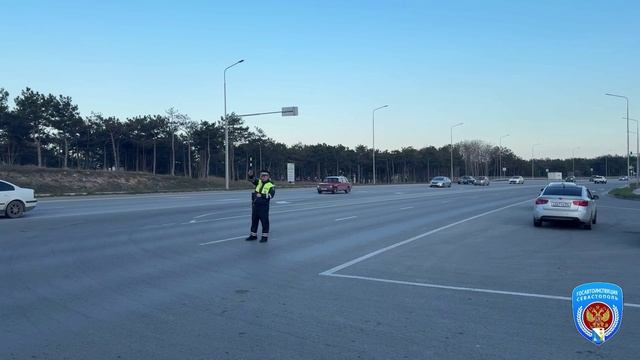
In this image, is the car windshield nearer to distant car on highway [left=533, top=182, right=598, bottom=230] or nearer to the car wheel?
distant car on highway [left=533, top=182, right=598, bottom=230]

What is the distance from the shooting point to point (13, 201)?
2042 cm

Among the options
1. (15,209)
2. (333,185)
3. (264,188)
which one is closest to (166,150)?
(333,185)

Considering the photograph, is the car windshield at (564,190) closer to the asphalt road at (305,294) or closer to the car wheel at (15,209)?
the asphalt road at (305,294)

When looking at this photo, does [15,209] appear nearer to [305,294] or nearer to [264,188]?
[264,188]

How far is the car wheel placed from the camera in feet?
66.7

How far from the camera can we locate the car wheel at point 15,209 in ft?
66.7

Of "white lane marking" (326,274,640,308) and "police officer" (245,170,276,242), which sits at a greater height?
"police officer" (245,170,276,242)

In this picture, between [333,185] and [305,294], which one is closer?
[305,294]

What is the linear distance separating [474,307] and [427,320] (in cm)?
97

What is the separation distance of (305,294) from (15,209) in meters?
16.8

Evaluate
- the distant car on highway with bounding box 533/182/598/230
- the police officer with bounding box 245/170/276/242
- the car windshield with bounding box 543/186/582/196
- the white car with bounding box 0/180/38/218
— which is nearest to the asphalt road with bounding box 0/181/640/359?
the police officer with bounding box 245/170/276/242

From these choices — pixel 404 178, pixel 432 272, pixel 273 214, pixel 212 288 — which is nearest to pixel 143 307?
pixel 212 288

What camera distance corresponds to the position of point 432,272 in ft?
31.7

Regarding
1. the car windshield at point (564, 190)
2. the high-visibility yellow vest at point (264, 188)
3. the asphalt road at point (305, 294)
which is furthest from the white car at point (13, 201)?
the car windshield at point (564, 190)
